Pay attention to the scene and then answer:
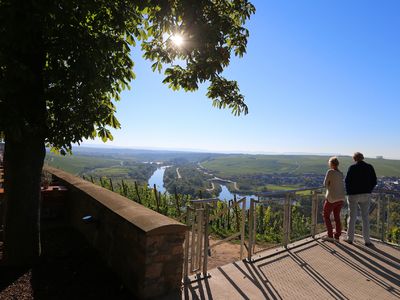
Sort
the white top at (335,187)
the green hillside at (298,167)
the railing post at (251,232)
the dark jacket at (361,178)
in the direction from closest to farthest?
1. the railing post at (251,232)
2. the dark jacket at (361,178)
3. the white top at (335,187)
4. the green hillside at (298,167)

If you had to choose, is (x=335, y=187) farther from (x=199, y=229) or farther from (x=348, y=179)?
(x=199, y=229)

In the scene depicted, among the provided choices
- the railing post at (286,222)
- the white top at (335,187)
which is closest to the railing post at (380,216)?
Answer: the white top at (335,187)

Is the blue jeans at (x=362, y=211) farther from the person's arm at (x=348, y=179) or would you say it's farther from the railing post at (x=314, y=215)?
the railing post at (x=314, y=215)

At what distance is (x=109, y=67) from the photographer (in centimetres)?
404

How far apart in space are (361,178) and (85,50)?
5580mm

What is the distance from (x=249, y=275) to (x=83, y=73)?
12.1 feet

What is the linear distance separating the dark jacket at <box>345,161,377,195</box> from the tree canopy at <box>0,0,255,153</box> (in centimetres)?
358

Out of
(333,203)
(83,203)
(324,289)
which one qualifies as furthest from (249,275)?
(83,203)

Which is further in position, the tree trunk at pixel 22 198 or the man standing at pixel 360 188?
the man standing at pixel 360 188

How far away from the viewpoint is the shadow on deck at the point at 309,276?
13.9ft

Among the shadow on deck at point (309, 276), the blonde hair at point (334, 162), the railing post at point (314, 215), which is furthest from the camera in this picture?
the railing post at point (314, 215)

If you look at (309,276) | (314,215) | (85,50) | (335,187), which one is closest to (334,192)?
(335,187)

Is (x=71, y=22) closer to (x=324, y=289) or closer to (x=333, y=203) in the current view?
(x=324, y=289)

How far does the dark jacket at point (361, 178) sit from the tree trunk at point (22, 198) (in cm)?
572
